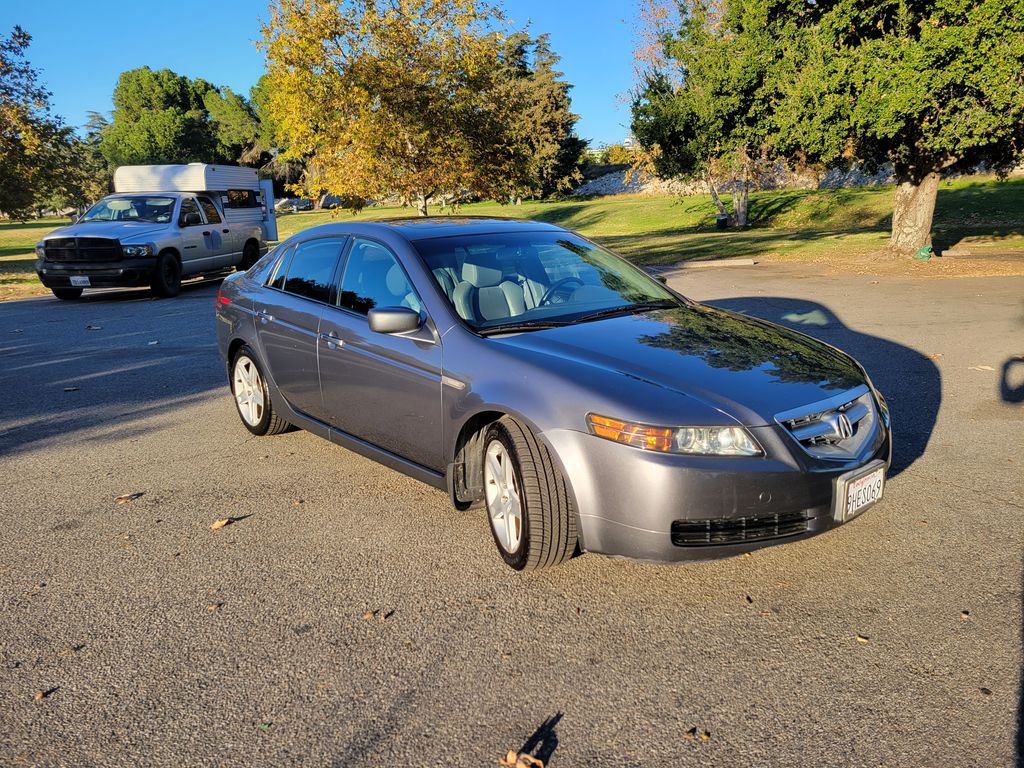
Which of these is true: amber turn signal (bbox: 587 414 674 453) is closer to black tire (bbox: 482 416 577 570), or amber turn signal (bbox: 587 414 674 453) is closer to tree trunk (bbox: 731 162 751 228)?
black tire (bbox: 482 416 577 570)

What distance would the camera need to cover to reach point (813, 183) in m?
47.9

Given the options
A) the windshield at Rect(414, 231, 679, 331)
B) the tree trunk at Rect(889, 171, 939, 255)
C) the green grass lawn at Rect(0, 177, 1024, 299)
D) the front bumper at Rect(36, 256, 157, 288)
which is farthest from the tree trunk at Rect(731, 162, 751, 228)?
the windshield at Rect(414, 231, 679, 331)

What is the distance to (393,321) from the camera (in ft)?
13.7

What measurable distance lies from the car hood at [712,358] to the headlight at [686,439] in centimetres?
9

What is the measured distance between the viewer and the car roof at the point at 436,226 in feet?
16.1

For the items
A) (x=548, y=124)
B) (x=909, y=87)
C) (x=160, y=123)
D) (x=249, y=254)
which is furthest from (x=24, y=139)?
(x=160, y=123)

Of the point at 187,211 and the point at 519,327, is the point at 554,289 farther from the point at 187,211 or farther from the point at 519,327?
the point at 187,211

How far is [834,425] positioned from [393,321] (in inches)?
82.6

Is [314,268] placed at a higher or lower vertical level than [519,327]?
higher

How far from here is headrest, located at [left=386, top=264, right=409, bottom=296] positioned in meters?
4.60

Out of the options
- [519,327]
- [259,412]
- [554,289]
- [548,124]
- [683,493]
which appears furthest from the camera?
[548,124]

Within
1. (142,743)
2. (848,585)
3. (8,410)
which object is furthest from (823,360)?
(8,410)

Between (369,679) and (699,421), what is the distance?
1589 mm

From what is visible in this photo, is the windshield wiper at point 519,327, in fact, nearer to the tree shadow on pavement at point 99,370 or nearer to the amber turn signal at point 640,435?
the amber turn signal at point 640,435
